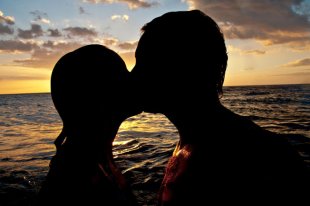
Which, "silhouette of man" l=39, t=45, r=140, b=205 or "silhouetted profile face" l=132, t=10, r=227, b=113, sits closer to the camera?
"silhouette of man" l=39, t=45, r=140, b=205

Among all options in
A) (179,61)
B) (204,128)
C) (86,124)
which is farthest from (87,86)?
(204,128)

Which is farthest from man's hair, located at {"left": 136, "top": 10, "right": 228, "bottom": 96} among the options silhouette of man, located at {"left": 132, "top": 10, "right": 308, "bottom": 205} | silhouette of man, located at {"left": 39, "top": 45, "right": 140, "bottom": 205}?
silhouette of man, located at {"left": 39, "top": 45, "right": 140, "bottom": 205}

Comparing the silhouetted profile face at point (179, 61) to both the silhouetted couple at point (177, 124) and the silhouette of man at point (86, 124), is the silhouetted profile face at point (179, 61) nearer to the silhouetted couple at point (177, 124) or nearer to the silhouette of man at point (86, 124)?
the silhouetted couple at point (177, 124)

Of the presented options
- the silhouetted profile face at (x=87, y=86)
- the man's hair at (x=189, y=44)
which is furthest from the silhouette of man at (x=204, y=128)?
the silhouetted profile face at (x=87, y=86)

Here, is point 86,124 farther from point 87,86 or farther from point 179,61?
point 179,61

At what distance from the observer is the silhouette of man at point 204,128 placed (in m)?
1.66

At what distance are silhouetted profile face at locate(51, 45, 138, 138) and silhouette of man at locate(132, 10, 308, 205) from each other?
356 millimetres

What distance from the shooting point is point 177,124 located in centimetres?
265

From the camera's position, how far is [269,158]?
1718 millimetres

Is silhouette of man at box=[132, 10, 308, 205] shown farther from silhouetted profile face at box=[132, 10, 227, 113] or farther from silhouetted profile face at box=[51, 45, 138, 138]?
silhouetted profile face at box=[51, 45, 138, 138]

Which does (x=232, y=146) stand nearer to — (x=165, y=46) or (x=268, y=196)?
(x=268, y=196)

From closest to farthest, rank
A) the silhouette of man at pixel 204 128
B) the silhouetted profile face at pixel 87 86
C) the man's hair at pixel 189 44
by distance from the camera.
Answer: the silhouette of man at pixel 204 128
the silhouetted profile face at pixel 87 86
the man's hair at pixel 189 44

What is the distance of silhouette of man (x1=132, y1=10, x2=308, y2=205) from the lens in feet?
5.45

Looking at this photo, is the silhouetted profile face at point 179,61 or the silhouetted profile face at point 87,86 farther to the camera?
the silhouetted profile face at point 179,61
